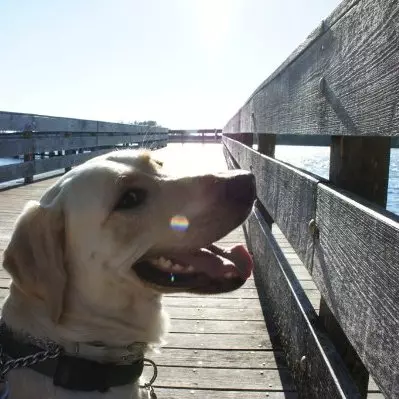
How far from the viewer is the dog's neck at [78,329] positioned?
1826 mm

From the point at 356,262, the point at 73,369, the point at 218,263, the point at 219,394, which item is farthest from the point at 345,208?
the point at 219,394

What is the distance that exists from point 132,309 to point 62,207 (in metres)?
0.52

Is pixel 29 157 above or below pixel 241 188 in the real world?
below

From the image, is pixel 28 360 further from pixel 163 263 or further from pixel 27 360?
pixel 163 263

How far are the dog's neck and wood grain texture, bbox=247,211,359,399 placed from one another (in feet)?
2.33

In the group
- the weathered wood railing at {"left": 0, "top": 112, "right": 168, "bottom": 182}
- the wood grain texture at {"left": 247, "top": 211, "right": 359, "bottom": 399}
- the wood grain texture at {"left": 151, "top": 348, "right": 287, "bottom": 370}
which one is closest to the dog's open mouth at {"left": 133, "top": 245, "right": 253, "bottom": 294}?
the wood grain texture at {"left": 247, "top": 211, "right": 359, "bottom": 399}

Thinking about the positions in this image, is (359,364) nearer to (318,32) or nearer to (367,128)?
(367,128)

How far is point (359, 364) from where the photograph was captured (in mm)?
1637

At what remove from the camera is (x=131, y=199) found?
79.4 inches

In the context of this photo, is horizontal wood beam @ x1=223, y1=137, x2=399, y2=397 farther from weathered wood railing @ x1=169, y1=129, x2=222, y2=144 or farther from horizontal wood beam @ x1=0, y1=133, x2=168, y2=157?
weathered wood railing @ x1=169, y1=129, x2=222, y2=144

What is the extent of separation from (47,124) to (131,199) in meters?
8.80

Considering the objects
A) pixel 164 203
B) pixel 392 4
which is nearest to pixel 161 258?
pixel 164 203

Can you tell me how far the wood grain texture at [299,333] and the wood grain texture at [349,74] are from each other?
0.79m

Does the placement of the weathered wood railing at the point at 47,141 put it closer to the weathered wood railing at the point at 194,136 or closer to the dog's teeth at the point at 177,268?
the dog's teeth at the point at 177,268
